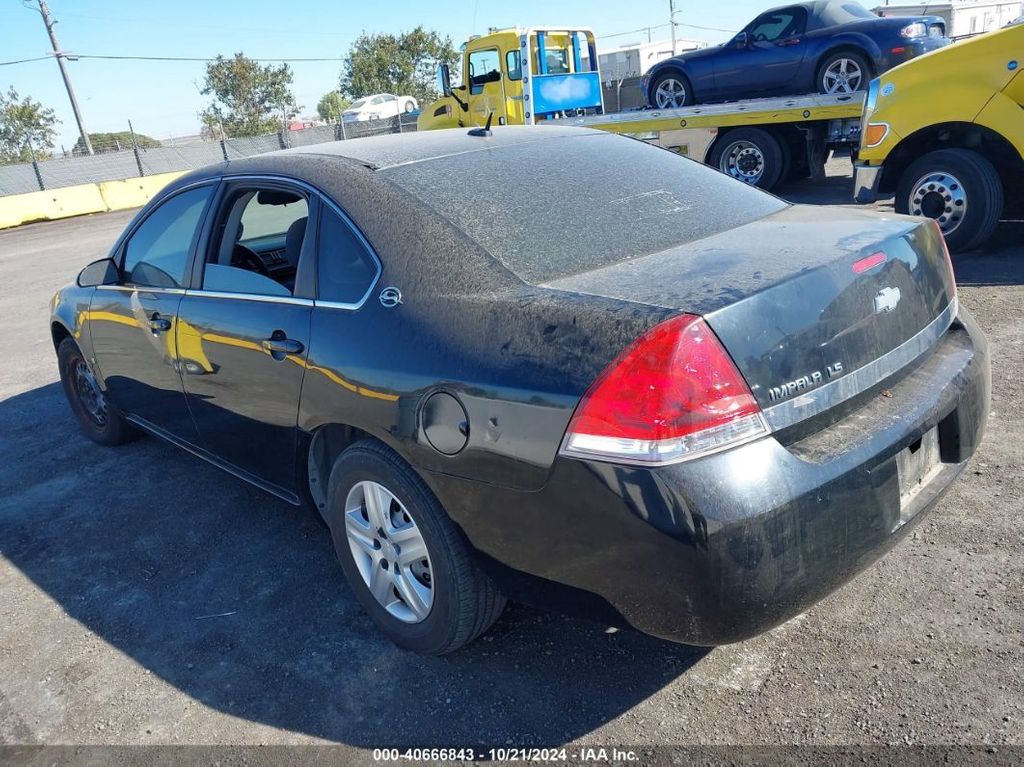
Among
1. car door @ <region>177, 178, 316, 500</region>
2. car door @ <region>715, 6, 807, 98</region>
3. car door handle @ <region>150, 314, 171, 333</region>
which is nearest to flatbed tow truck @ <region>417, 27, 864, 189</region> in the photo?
car door @ <region>715, 6, 807, 98</region>

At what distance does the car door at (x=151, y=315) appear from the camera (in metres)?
3.61

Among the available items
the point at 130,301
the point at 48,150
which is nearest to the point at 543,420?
the point at 130,301

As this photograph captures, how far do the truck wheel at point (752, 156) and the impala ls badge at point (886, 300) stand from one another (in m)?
8.98

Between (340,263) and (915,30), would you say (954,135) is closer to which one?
(915,30)

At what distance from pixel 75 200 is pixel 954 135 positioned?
73.3ft

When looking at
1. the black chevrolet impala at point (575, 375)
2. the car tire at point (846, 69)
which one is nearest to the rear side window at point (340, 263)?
the black chevrolet impala at point (575, 375)

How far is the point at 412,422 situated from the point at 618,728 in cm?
108

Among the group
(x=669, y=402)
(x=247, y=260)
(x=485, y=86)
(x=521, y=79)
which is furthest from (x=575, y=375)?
(x=485, y=86)

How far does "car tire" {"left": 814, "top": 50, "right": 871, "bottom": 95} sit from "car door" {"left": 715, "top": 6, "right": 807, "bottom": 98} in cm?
35

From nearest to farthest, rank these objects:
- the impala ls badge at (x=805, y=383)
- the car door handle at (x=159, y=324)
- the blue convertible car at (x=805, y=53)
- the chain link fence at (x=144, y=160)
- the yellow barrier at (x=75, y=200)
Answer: the impala ls badge at (x=805, y=383)
the car door handle at (x=159, y=324)
the blue convertible car at (x=805, y=53)
the yellow barrier at (x=75, y=200)
the chain link fence at (x=144, y=160)

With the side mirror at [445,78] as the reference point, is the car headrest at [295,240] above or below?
below

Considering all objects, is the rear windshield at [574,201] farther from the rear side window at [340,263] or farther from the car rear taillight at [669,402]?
the car rear taillight at [669,402]

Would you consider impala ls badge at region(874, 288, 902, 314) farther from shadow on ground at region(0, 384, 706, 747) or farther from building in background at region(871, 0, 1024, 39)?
building in background at region(871, 0, 1024, 39)

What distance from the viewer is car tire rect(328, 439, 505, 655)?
2426 mm
